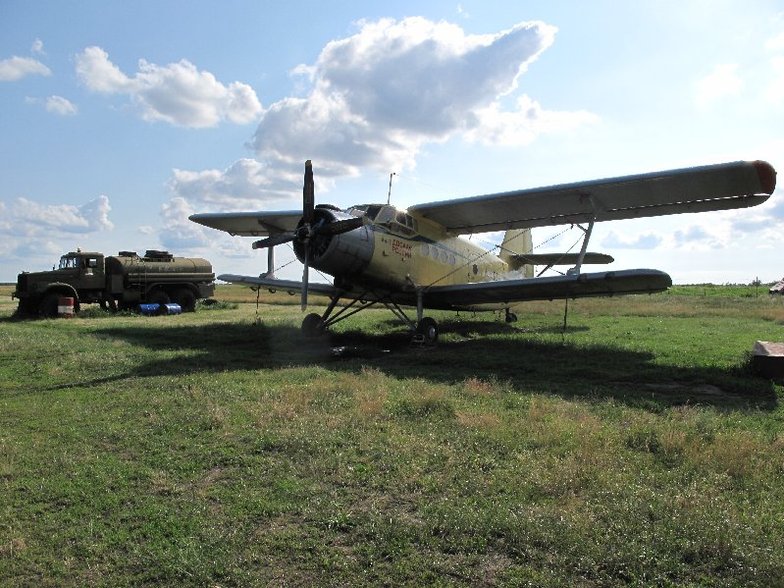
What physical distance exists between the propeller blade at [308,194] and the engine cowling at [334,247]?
170 millimetres

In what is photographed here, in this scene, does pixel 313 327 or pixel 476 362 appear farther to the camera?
pixel 313 327

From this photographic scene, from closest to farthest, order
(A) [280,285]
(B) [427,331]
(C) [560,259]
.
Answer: (B) [427,331]
(A) [280,285]
(C) [560,259]

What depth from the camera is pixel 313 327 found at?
1430cm

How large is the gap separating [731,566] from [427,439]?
9.07 feet

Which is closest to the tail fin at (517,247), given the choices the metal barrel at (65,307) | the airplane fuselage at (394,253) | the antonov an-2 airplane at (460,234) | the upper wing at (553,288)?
the antonov an-2 airplane at (460,234)

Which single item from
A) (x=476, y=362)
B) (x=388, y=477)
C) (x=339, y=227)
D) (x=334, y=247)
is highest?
(x=339, y=227)

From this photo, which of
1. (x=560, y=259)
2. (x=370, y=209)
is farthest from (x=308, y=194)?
(x=560, y=259)

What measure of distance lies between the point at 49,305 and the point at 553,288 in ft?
62.1

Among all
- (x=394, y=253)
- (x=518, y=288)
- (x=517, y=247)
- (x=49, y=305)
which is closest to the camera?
(x=518, y=288)

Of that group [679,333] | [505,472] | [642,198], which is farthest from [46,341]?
[679,333]

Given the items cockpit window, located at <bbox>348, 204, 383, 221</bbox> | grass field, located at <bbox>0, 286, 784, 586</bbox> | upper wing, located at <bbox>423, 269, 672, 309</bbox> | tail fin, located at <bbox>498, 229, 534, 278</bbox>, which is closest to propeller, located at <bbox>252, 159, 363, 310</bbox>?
cockpit window, located at <bbox>348, 204, 383, 221</bbox>

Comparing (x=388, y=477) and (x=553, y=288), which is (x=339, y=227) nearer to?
(x=553, y=288)

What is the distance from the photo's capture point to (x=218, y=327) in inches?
657

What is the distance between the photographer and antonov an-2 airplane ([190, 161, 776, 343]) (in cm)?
1149
